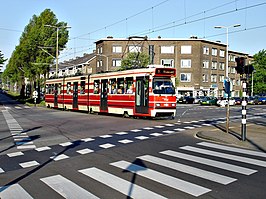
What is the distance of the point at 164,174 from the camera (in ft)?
24.6

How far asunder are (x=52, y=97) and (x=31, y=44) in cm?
1496

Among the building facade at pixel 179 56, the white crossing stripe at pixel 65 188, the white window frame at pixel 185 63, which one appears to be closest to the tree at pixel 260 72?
the building facade at pixel 179 56

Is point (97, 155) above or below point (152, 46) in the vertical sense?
below

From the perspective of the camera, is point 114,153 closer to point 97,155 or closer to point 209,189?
point 97,155

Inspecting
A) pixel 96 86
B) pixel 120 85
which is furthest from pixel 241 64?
pixel 96 86

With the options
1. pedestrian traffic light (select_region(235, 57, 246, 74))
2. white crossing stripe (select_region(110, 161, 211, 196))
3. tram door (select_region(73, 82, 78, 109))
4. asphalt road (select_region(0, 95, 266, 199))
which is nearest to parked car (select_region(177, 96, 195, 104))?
tram door (select_region(73, 82, 78, 109))

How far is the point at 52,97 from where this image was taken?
36562 millimetres

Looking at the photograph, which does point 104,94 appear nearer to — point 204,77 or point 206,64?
point 204,77

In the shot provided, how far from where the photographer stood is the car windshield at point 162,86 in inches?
779

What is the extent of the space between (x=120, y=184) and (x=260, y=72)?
3184 inches

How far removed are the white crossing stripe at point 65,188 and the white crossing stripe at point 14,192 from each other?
544 millimetres

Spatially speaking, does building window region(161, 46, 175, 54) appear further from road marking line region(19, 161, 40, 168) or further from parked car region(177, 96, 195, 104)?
road marking line region(19, 161, 40, 168)

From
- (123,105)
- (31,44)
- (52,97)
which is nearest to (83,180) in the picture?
(123,105)

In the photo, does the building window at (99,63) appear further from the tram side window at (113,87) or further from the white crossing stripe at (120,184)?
the white crossing stripe at (120,184)
